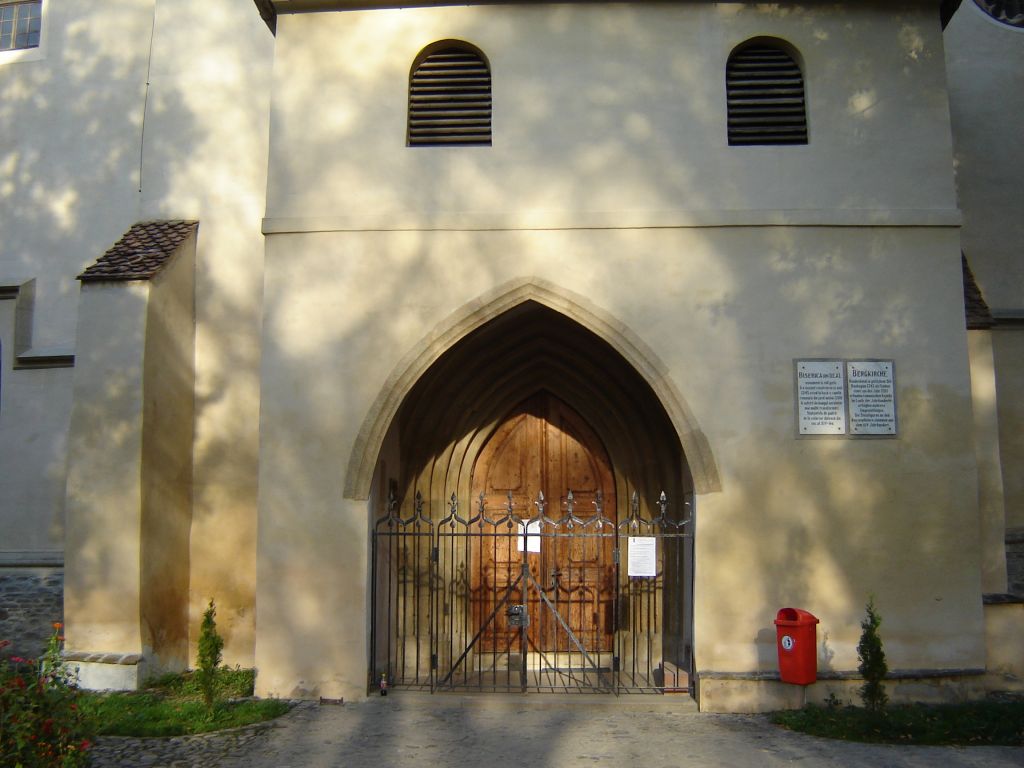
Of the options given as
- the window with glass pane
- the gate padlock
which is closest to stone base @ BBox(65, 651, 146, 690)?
the gate padlock

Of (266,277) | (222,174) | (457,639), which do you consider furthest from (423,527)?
(222,174)

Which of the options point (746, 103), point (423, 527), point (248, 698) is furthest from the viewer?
point (423, 527)

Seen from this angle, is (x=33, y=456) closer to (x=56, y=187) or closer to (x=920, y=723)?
(x=56, y=187)

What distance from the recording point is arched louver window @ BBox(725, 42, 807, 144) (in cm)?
934

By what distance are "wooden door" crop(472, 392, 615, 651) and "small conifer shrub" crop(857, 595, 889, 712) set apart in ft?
11.8

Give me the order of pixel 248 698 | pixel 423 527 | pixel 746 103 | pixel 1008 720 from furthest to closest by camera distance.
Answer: pixel 423 527 → pixel 746 103 → pixel 248 698 → pixel 1008 720

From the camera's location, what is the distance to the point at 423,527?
35.9 ft

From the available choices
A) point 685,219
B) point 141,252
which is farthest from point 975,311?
point 141,252

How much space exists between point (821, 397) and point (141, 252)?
738 centimetres

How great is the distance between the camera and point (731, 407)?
29.0ft

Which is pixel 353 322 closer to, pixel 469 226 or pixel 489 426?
pixel 469 226

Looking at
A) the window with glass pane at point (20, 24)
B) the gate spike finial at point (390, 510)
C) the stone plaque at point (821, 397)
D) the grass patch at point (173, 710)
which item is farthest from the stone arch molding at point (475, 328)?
the window with glass pane at point (20, 24)

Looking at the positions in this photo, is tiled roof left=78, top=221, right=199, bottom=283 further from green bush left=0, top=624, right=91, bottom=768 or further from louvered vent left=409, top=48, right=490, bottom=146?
green bush left=0, top=624, right=91, bottom=768

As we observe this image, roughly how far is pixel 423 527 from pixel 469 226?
3.77 meters
